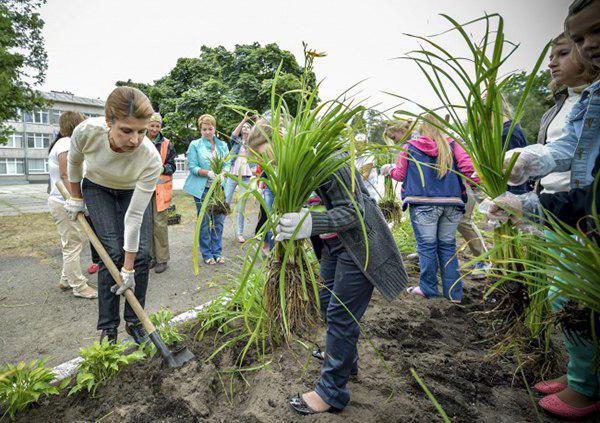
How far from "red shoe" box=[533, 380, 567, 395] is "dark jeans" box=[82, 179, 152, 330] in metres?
2.84

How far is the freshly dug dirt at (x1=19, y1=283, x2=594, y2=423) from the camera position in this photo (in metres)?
1.77

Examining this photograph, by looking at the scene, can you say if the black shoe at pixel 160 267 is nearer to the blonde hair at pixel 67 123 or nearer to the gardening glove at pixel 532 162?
the blonde hair at pixel 67 123

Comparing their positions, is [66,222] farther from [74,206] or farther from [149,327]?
[149,327]

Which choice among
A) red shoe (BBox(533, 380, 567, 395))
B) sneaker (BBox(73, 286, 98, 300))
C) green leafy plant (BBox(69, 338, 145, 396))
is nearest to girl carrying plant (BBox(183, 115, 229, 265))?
sneaker (BBox(73, 286, 98, 300))

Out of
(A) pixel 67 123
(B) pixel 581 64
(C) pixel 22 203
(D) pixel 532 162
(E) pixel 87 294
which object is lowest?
(C) pixel 22 203

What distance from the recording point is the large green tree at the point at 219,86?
13484 millimetres

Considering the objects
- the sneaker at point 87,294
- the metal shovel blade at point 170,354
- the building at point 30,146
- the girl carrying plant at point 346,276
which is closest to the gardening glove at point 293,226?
the girl carrying plant at point 346,276

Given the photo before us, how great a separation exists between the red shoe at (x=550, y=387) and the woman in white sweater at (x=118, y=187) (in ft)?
9.07

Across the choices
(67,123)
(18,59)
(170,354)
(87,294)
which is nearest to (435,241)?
(170,354)

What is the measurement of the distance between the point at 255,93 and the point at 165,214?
11.2m

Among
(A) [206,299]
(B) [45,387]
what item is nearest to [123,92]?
(B) [45,387]

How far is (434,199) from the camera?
3.29 metres

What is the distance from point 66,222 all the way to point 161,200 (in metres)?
1.08

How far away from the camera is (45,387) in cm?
181
